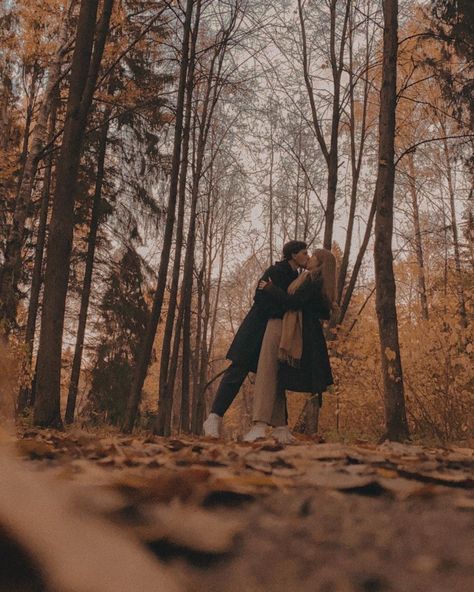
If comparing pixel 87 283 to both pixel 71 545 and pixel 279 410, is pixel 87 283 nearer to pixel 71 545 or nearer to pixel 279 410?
pixel 279 410

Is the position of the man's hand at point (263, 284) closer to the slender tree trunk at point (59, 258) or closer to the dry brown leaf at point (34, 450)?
the slender tree trunk at point (59, 258)

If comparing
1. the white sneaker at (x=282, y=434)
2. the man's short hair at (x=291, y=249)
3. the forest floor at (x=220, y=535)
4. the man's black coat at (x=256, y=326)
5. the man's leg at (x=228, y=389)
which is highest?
the man's short hair at (x=291, y=249)

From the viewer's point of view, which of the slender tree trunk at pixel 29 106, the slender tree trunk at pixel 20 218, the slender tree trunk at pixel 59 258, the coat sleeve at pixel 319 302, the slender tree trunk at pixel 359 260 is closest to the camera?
the coat sleeve at pixel 319 302

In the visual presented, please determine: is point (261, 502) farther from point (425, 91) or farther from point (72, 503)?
point (425, 91)

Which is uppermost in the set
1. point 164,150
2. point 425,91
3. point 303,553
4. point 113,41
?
point 425,91

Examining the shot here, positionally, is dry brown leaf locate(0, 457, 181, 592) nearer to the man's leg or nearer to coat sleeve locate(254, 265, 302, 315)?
coat sleeve locate(254, 265, 302, 315)

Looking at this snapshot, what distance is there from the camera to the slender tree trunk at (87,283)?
44.1 ft

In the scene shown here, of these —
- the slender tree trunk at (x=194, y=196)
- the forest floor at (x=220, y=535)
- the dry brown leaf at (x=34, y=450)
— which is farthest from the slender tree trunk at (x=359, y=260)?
the forest floor at (x=220, y=535)

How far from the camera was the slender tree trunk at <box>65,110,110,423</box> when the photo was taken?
13453mm

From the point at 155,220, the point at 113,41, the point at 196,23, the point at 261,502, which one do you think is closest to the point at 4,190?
the point at 155,220

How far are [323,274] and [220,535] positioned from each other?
15.1 ft

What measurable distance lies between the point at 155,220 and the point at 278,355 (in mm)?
12047

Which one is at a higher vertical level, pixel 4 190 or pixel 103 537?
pixel 4 190

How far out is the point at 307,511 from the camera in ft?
4.00
